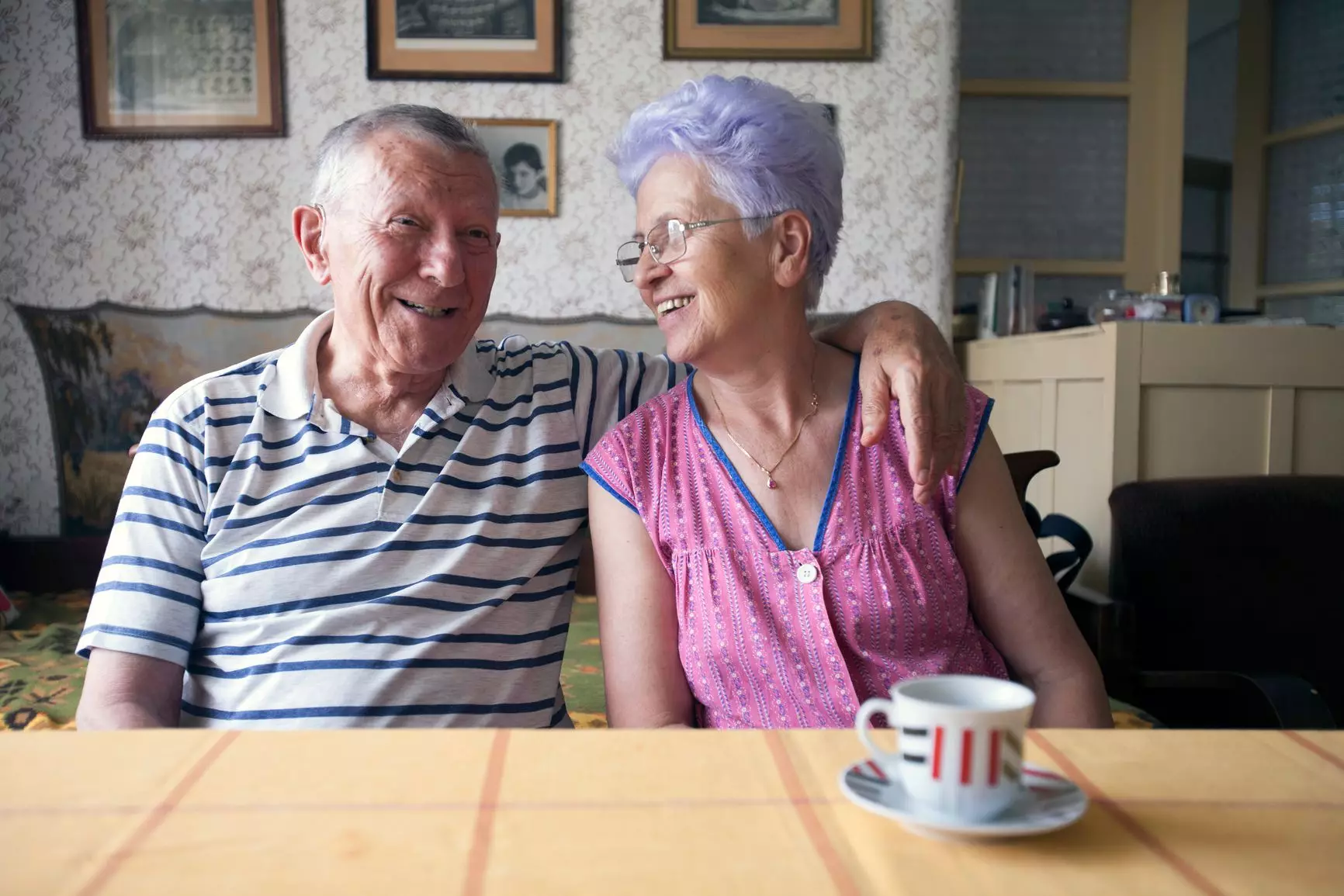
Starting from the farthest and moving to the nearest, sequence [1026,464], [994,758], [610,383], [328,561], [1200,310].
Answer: [1200,310]
[1026,464]
[610,383]
[328,561]
[994,758]

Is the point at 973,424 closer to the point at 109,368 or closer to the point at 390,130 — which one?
the point at 390,130

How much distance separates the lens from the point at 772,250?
56.4 inches

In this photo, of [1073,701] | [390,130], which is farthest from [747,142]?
[1073,701]

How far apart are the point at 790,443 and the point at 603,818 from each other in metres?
0.80

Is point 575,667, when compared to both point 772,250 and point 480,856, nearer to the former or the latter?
point 772,250

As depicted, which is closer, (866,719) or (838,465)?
(866,719)

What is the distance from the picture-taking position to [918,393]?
4.13 feet

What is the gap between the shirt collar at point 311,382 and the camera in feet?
4.68

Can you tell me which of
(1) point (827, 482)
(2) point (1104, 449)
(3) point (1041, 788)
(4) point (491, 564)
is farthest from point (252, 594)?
(2) point (1104, 449)

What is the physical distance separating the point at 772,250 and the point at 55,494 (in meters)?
2.97

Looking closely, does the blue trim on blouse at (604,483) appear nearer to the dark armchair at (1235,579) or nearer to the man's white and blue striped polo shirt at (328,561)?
the man's white and blue striped polo shirt at (328,561)

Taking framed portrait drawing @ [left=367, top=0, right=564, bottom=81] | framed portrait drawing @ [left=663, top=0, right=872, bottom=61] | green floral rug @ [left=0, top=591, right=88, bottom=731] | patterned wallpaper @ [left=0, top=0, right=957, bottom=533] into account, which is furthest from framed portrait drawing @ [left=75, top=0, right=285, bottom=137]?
green floral rug @ [left=0, top=591, right=88, bottom=731]

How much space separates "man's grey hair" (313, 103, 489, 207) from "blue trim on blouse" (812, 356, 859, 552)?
638 mm

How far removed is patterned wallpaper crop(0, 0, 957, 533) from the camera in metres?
3.39
